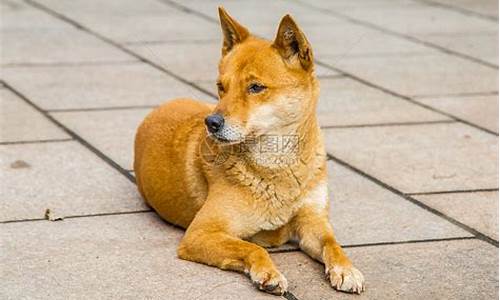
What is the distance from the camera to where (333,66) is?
11.3 meters

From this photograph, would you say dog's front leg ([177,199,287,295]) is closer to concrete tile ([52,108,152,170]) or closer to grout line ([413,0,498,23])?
concrete tile ([52,108,152,170])

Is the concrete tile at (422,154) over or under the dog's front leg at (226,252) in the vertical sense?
under

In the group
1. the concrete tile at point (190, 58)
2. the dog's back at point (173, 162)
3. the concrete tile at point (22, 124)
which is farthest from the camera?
the concrete tile at point (190, 58)

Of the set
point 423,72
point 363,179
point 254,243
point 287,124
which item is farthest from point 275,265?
point 423,72

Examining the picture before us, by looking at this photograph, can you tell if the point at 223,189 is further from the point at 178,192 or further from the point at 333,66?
the point at 333,66

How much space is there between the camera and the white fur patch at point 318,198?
21.2 ft

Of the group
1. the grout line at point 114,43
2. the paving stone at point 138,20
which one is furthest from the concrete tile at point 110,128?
the paving stone at point 138,20

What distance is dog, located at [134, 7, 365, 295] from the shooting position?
19.7 feet

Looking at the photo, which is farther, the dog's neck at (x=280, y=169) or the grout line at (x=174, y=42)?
the grout line at (x=174, y=42)

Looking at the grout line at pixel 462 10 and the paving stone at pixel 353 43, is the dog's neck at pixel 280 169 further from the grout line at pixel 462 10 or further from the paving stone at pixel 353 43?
the grout line at pixel 462 10

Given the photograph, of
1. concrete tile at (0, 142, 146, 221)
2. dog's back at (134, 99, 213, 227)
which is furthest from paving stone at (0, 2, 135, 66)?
dog's back at (134, 99, 213, 227)

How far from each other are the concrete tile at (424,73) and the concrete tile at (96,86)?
1.88 meters

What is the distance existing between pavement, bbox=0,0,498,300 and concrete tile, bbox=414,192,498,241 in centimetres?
2

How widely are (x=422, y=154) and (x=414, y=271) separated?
7.91ft
